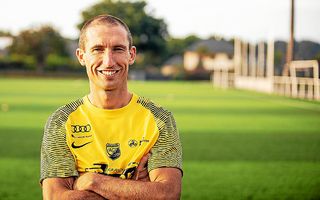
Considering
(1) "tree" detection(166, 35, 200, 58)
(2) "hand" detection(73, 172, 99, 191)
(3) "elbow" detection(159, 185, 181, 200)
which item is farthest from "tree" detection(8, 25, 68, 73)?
(3) "elbow" detection(159, 185, 181, 200)

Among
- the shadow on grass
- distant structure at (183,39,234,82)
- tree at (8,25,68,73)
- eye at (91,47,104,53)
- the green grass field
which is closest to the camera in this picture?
eye at (91,47,104,53)

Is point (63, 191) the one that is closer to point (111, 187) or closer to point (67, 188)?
point (67, 188)

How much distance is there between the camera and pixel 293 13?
1359 inches

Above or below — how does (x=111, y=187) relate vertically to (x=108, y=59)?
below

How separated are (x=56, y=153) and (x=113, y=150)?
297mm

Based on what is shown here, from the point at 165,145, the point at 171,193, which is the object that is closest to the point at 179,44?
the point at 165,145

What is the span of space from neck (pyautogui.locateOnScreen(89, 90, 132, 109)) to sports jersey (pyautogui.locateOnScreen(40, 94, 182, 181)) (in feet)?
0.09

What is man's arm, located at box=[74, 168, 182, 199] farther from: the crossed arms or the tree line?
the tree line

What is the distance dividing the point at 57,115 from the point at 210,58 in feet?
313

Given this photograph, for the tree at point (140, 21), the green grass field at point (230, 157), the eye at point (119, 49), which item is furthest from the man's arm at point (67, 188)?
the tree at point (140, 21)

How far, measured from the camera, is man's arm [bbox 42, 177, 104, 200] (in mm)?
2881

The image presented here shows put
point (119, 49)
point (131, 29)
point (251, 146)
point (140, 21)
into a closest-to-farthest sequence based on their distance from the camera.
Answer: point (119, 49)
point (251, 146)
point (131, 29)
point (140, 21)

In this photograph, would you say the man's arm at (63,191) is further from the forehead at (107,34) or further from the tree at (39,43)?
the tree at (39,43)

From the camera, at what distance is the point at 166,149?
3010mm
